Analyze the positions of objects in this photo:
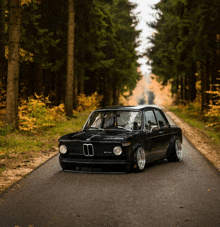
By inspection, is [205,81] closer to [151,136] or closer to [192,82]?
[192,82]

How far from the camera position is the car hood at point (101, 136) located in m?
8.41

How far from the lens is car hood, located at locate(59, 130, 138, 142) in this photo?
8.41m

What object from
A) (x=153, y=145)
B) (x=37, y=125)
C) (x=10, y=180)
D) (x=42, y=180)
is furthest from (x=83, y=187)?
(x=37, y=125)

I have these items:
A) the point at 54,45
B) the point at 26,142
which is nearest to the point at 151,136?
the point at 26,142

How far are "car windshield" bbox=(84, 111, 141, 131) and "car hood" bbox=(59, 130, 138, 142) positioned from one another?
315mm

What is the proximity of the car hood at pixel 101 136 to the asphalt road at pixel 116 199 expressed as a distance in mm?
808

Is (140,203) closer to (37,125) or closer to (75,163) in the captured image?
(75,163)

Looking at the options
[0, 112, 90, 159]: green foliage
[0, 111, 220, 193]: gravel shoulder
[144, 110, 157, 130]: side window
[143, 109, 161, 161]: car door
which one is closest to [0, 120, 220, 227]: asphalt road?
[0, 111, 220, 193]: gravel shoulder

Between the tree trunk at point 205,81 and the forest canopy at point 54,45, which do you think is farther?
the tree trunk at point 205,81

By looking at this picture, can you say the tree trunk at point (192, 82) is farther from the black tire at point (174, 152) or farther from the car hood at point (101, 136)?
the car hood at point (101, 136)

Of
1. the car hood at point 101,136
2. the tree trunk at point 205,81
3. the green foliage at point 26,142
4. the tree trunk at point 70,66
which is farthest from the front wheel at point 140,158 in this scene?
the tree trunk at point 205,81

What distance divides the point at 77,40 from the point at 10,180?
2208cm

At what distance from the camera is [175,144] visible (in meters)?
10.5

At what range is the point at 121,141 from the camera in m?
8.24
